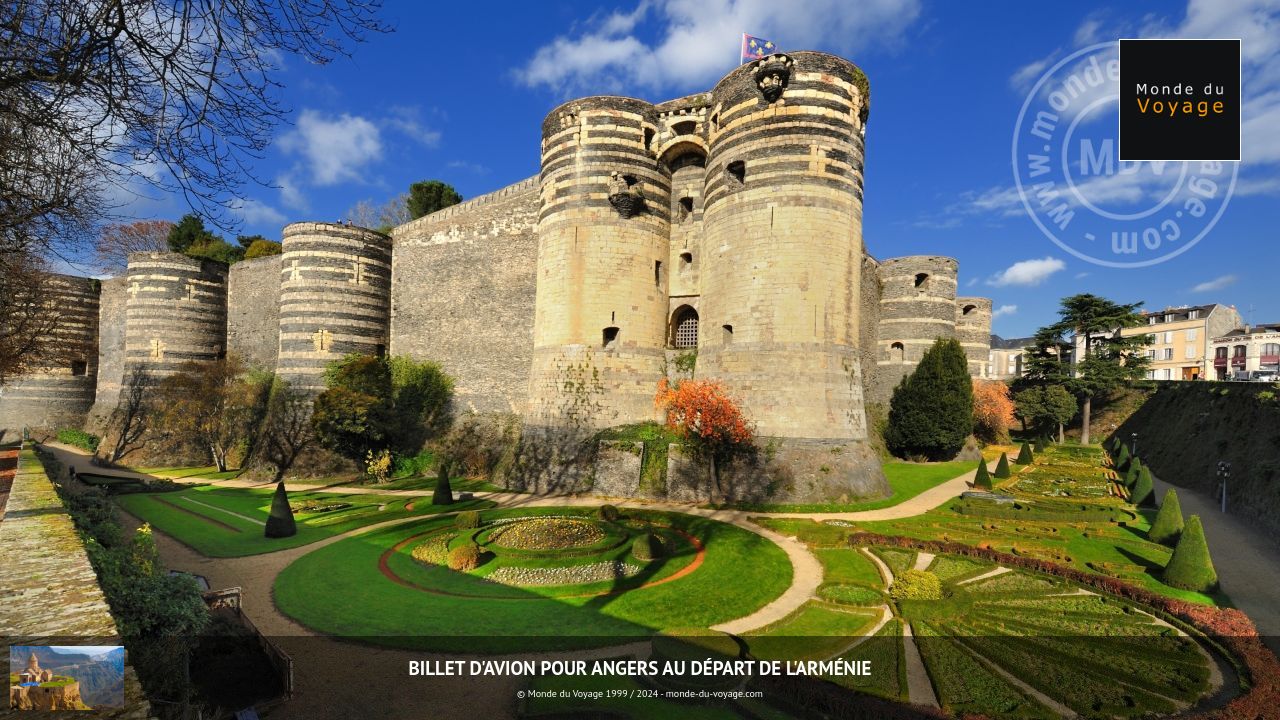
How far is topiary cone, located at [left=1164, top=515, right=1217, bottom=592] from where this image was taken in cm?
1216

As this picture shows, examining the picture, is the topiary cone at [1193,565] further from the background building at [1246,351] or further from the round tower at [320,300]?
the background building at [1246,351]

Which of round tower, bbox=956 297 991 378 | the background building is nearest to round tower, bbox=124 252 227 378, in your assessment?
round tower, bbox=956 297 991 378

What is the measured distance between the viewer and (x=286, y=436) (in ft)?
92.1

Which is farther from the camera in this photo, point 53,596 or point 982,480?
point 982,480

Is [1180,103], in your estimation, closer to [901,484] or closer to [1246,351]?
[901,484]

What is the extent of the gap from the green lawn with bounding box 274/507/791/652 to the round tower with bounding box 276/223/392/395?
1746cm

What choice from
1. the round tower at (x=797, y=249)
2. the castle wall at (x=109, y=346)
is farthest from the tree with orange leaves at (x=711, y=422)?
the castle wall at (x=109, y=346)

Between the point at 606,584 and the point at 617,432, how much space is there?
10.8 meters

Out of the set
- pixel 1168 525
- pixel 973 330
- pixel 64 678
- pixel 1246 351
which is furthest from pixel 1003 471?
pixel 1246 351

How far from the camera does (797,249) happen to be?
68.9 feet

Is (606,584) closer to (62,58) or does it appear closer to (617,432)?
(617,432)

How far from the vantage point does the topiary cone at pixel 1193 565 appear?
479 inches

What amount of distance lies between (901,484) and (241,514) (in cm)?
2805

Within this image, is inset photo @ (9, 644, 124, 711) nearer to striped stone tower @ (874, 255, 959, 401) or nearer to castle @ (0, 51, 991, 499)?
castle @ (0, 51, 991, 499)
